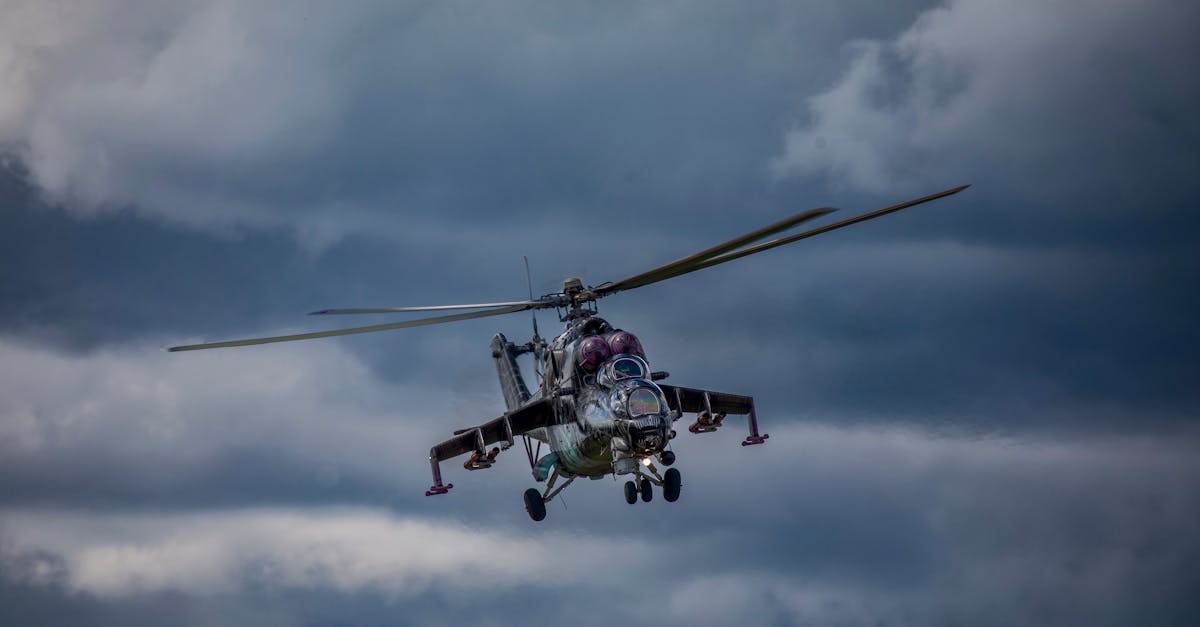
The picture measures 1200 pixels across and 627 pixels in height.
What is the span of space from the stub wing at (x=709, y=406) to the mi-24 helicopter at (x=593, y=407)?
5 cm

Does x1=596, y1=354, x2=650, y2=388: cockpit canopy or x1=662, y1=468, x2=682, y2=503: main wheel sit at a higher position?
x1=596, y1=354, x2=650, y2=388: cockpit canopy

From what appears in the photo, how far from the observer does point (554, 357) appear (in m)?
59.4

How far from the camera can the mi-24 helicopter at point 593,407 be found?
2082 inches

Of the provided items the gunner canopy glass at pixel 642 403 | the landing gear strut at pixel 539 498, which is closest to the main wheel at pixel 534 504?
the landing gear strut at pixel 539 498

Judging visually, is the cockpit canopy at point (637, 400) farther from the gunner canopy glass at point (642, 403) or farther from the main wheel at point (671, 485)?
the main wheel at point (671, 485)

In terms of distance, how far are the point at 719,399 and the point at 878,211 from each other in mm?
18039

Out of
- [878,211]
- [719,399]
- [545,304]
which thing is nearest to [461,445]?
[545,304]

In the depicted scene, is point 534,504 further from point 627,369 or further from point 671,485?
point 627,369

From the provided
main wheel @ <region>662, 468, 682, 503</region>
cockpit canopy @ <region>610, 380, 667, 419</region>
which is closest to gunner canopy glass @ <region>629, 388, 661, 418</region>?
cockpit canopy @ <region>610, 380, 667, 419</region>

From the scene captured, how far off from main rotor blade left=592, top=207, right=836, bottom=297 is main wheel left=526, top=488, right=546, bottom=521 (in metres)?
9.74

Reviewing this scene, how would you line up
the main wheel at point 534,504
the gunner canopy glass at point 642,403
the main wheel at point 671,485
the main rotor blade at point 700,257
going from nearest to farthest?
the main rotor blade at point 700,257 < the gunner canopy glass at point 642,403 < the main wheel at point 671,485 < the main wheel at point 534,504

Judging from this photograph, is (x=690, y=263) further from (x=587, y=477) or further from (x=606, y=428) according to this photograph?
(x=587, y=477)

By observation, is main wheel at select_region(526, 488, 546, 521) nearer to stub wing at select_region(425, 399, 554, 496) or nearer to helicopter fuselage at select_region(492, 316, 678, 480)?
helicopter fuselage at select_region(492, 316, 678, 480)

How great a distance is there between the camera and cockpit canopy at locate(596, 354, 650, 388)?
179 ft
